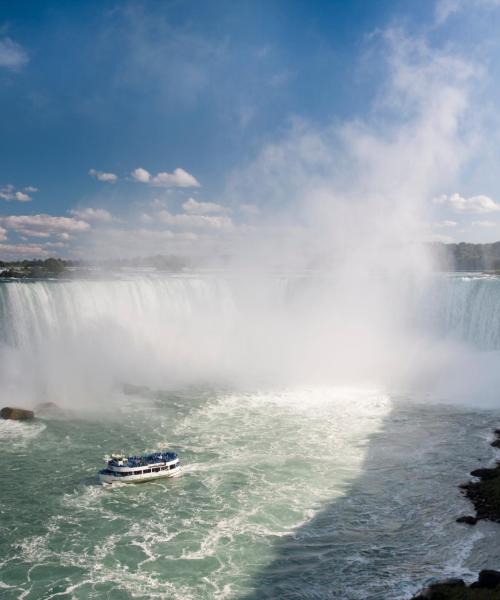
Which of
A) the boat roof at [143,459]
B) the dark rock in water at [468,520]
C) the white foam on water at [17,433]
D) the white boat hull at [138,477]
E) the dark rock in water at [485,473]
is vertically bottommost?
the dark rock in water at [468,520]

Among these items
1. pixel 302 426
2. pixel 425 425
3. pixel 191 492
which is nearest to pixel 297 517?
pixel 191 492

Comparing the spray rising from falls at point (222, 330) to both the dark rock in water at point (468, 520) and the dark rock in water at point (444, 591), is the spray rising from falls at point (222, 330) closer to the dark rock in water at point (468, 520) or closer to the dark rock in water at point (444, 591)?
the dark rock in water at point (468, 520)

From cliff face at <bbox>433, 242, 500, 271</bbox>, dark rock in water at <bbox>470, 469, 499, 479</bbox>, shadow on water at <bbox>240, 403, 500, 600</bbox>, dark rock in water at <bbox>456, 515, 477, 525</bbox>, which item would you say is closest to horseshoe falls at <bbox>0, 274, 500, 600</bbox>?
shadow on water at <bbox>240, 403, 500, 600</bbox>

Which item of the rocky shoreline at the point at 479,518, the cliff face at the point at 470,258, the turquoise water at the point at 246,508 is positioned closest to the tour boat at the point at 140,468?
the turquoise water at the point at 246,508

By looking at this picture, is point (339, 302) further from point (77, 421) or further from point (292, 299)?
point (77, 421)

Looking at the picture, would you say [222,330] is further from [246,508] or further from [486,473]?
[246,508]

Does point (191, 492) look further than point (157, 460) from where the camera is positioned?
No
